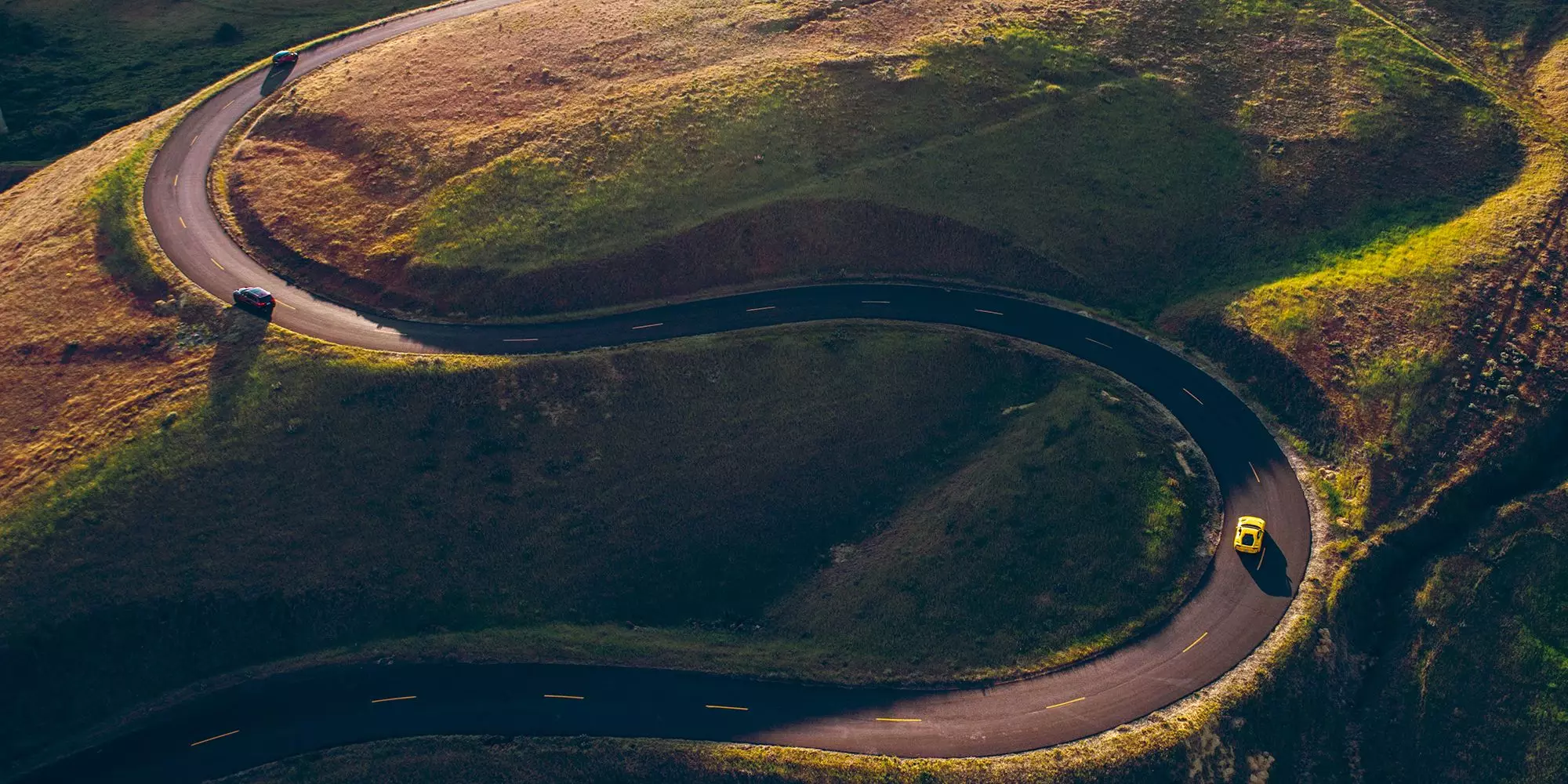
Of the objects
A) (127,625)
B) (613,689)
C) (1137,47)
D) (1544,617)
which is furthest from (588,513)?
(1137,47)

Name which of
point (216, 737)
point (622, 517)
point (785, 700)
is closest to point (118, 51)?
point (216, 737)

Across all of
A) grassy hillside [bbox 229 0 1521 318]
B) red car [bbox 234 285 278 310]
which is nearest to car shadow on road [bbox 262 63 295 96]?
grassy hillside [bbox 229 0 1521 318]

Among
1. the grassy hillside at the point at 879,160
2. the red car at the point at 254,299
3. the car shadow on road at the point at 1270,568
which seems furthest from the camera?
the grassy hillside at the point at 879,160

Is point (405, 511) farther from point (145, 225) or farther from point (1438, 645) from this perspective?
point (1438, 645)

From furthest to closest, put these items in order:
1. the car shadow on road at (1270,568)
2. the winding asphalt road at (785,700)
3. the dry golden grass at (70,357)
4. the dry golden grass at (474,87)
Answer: the dry golden grass at (474,87) < the dry golden grass at (70,357) < the car shadow on road at (1270,568) < the winding asphalt road at (785,700)

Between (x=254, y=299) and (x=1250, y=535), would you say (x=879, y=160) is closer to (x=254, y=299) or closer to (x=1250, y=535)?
(x=1250, y=535)

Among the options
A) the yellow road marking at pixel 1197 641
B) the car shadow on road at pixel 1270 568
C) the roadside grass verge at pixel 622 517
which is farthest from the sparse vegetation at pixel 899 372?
the yellow road marking at pixel 1197 641

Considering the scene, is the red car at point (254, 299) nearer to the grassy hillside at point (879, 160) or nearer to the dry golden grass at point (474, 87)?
the grassy hillside at point (879, 160)
